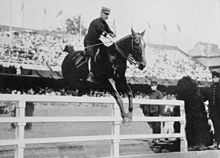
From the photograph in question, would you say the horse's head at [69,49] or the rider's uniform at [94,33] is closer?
the horse's head at [69,49]

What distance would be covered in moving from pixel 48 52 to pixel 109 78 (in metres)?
0.73

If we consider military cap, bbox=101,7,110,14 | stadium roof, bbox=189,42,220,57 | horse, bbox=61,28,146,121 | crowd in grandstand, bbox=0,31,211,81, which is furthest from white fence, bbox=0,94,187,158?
military cap, bbox=101,7,110,14

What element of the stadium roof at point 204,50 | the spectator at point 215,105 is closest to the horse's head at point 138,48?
the stadium roof at point 204,50

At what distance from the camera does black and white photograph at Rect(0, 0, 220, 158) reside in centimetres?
328

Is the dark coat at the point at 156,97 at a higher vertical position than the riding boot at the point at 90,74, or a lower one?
lower

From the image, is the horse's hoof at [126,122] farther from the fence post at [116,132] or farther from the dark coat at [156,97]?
the dark coat at [156,97]

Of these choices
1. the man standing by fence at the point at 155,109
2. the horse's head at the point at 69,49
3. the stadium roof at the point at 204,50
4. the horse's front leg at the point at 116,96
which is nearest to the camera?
the horse's head at the point at 69,49

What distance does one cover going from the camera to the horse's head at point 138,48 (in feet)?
12.9

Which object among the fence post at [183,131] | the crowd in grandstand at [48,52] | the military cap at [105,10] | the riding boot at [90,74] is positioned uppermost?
the military cap at [105,10]

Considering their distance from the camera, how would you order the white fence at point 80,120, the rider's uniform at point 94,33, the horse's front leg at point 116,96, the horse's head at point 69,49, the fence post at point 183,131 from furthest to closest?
the fence post at point 183,131, the horse's front leg at point 116,96, the rider's uniform at point 94,33, the horse's head at point 69,49, the white fence at point 80,120

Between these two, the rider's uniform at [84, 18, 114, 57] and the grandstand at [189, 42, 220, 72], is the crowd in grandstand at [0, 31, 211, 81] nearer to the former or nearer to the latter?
the rider's uniform at [84, 18, 114, 57]

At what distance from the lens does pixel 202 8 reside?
470 cm

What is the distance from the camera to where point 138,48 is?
12.9 ft

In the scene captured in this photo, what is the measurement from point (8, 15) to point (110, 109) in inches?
55.8
